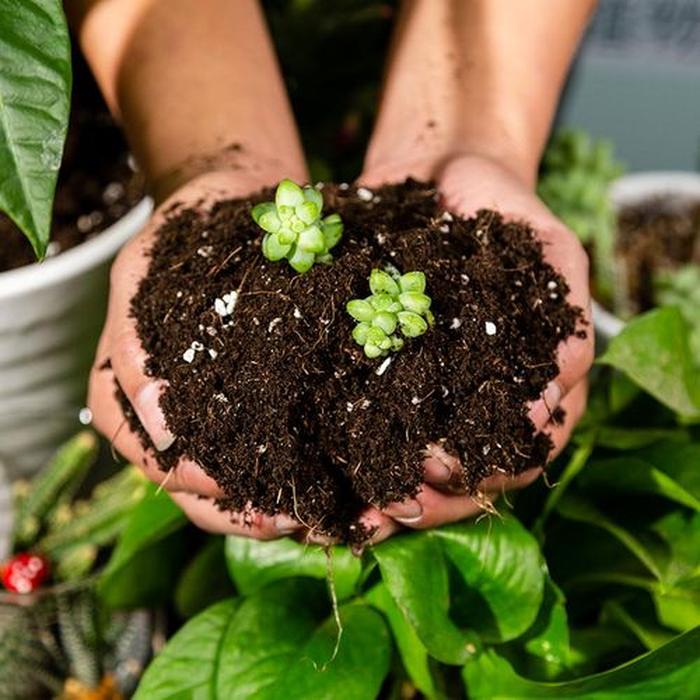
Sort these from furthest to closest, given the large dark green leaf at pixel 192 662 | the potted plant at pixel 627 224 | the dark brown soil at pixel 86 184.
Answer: the potted plant at pixel 627 224, the dark brown soil at pixel 86 184, the large dark green leaf at pixel 192 662

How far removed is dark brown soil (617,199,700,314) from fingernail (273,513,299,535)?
0.73 metres

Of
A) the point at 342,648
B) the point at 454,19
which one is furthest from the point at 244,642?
the point at 454,19

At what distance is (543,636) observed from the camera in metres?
0.71

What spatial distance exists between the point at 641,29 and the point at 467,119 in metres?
0.80

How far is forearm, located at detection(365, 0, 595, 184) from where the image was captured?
81 centimetres

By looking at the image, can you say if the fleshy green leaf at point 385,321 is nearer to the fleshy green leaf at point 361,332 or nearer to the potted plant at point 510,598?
the fleshy green leaf at point 361,332

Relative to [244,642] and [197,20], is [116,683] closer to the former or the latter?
Result: [244,642]

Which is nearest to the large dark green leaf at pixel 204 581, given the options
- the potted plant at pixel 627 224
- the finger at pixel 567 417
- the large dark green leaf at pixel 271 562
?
the large dark green leaf at pixel 271 562

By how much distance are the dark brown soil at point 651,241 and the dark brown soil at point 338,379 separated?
661 mm

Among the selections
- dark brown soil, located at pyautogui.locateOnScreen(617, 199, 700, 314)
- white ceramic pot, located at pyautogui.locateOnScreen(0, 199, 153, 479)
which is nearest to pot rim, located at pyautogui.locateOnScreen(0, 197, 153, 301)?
white ceramic pot, located at pyautogui.locateOnScreen(0, 199, 153, 479)

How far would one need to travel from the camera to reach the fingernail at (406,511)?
1.92 feet

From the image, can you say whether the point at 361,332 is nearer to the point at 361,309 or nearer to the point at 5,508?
the point at 361,309

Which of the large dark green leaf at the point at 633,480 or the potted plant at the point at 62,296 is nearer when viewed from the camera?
the large dark green leaf at the point at 633,480

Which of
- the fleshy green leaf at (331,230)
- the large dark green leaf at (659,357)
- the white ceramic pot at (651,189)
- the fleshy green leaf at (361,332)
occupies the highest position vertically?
the fleshy green leaf at (331,230)
